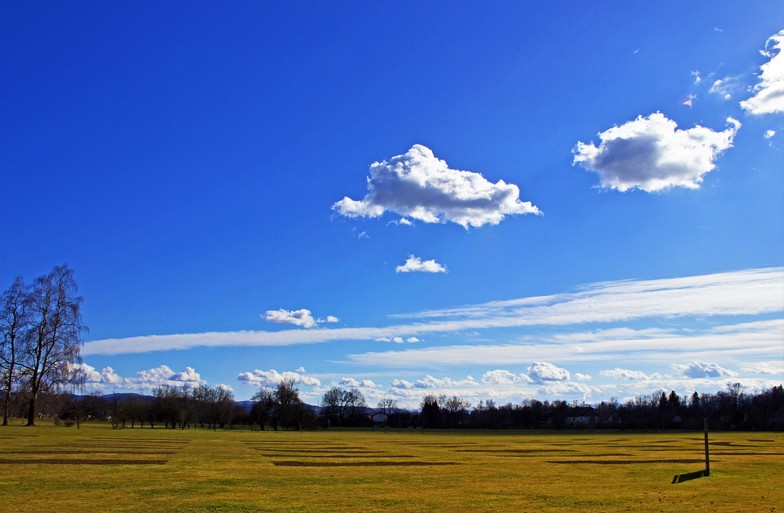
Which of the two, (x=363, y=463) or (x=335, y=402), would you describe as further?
(x=335, y=402)

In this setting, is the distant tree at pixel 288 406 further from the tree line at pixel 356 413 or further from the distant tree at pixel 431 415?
the distant tree at pixel 431 415

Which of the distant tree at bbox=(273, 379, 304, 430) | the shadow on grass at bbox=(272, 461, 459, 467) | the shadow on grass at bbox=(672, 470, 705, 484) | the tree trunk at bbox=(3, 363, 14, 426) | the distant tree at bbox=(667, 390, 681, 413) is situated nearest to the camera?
the shadow on grass at bbox=(672, 470, 705, 484)

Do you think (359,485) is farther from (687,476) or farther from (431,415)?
(431,415)

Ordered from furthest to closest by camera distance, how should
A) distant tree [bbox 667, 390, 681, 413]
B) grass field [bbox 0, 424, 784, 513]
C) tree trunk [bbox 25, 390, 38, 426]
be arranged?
distant tree [bbox 667, 390, 681, 413] < tree trunk [bbox 25, 390, 38, 426] < grass field [bbox 0, 424, 784, 513]

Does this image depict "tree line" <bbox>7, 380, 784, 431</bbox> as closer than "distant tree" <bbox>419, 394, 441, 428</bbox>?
Yes

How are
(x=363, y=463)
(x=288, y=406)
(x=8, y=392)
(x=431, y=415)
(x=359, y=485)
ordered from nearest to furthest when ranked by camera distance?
1. (x=359, y=485)
2. (x=363, y=463)
3. (x=8, y=392)
4. (x=288, y=406)
5. (x=431, y=415)

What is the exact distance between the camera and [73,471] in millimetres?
24000

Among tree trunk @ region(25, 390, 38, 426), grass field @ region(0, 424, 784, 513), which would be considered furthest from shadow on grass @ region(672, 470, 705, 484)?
tree trunk @ region(25, 390, 38, 426)

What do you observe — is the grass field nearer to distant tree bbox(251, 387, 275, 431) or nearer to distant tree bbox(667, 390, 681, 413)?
distant tree bbox(251, 387, 275, 431)

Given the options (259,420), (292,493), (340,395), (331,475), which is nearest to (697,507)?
(292,493)

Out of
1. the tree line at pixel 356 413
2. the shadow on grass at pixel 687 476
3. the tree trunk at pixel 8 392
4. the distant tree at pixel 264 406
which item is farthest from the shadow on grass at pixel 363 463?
the distant tree at pixel 264 406

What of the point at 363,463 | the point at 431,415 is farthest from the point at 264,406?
the point at 363,463

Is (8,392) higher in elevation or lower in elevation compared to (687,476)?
higher

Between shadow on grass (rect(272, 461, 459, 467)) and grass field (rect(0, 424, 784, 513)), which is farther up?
grass field (rect(0, 424, 784, 513))
